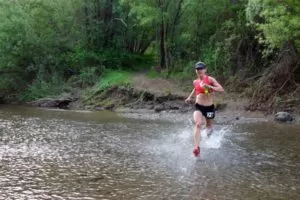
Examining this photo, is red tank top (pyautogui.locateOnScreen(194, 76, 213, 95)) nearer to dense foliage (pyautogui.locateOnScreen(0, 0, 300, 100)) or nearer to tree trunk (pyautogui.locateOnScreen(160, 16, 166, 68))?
dense foliage (pyautogui.locateOnScreen(0, 0, 300, 100))

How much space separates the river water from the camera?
797cm

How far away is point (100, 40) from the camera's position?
3778 cm

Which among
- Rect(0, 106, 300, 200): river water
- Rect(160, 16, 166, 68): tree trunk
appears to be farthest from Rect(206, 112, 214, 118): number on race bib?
Rect(160, 16, 166, 68): tree trunk

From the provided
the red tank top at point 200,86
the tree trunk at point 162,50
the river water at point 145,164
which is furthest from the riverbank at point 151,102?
the red tank top at point 200,86

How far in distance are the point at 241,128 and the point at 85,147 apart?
21.9ft

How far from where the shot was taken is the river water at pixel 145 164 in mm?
7969

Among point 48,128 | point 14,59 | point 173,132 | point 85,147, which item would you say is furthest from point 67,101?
point 85,147

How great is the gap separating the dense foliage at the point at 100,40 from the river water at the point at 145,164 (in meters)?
13.6

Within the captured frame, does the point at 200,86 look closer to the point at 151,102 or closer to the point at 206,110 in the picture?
the point at 206,110

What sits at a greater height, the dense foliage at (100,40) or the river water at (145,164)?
the dense foliage at (100,40)

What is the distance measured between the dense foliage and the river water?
534 inches

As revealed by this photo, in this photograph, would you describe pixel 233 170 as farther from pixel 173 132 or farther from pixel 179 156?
pixel 173 132

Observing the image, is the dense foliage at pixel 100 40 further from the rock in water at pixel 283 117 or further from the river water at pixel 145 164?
the river water at pixel 145 164

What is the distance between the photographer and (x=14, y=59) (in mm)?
33125
